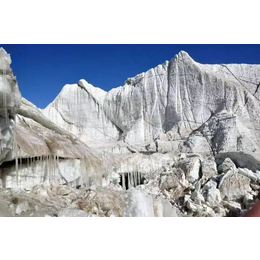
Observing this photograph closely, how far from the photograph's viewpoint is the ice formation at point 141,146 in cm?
434

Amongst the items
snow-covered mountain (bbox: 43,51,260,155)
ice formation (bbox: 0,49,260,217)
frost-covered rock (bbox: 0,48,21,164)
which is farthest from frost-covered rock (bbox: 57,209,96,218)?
snow-covered mountain (bbox: 43,51,260,155)

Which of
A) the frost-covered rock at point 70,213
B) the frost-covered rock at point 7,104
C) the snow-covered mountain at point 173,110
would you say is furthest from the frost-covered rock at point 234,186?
the frost-covered rock at point 7,104

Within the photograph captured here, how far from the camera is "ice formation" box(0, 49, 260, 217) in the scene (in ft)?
14.2

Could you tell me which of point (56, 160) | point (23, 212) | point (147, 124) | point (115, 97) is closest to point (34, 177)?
point (56, 160)

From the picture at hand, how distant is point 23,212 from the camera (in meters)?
3.71

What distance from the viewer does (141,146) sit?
10.2 meters

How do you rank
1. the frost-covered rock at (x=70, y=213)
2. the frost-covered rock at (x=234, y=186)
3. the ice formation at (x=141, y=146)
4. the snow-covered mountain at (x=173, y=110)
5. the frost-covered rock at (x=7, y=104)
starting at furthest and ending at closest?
the snow-covered mountain at (x=173, y=110) < the frost-covered rock at (x=234, y=186) < the ice formation at (x=141, y=146) < the frost-covered rock at (x=70, y=213) < the frost-covered rock at (x=7, y=104)

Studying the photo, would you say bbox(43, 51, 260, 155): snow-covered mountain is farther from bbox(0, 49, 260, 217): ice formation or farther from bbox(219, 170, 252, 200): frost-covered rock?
bbox(219, 170, 252, 200): frost-covered rock

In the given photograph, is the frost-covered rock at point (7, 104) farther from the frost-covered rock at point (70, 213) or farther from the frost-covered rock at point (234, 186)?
the frost-covered rock at point (234, 186)

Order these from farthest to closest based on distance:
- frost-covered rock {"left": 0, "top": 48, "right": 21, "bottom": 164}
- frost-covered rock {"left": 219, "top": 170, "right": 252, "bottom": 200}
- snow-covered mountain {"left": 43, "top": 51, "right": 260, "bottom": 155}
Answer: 1. snow-covered mountain {"left": 43, "top": 51, "right": 260, "bottom": 155}
2. frost-covered rock {"left": 219, "top": 170, "right": 252, "bottom": 200}
3. frost-covered rock {"left": 0, "top": 48, "right": 21, "bottom": 164}

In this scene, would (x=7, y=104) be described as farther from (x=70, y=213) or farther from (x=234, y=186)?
(x=234, y=186)

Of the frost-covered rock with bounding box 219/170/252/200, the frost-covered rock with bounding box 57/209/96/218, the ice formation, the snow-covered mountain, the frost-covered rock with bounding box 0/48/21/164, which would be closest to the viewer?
the frost-covered rock with bounding box 0/48/21/164

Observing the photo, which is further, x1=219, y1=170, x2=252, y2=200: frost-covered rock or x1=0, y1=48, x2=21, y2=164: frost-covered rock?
x1=219, y1=170, x2=252, y2=200: frost-covered rock

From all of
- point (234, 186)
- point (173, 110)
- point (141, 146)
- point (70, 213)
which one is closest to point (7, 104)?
point (70, 213)
